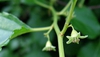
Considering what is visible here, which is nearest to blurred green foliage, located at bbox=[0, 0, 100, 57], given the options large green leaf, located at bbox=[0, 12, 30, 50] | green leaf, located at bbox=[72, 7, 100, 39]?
green leaf, located at bbox=[72, 7, 100, 39]

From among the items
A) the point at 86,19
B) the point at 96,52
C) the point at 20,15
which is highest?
the point at 20,15

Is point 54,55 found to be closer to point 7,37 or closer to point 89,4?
point 89,4

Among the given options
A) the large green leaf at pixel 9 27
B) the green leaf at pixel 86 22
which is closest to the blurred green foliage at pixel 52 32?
the green leaf at pixel 86 22

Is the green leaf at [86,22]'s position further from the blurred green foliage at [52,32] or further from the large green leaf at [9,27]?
the large green leaf at [9,27]

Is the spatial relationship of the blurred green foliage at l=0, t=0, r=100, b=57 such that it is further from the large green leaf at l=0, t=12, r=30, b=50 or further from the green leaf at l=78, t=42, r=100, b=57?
the large green leaf at l=0, t=12, r=30, b=50

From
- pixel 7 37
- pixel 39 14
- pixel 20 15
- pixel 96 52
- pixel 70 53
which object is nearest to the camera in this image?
pixel 7 37

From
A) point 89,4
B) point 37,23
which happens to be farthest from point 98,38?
point 37,23
